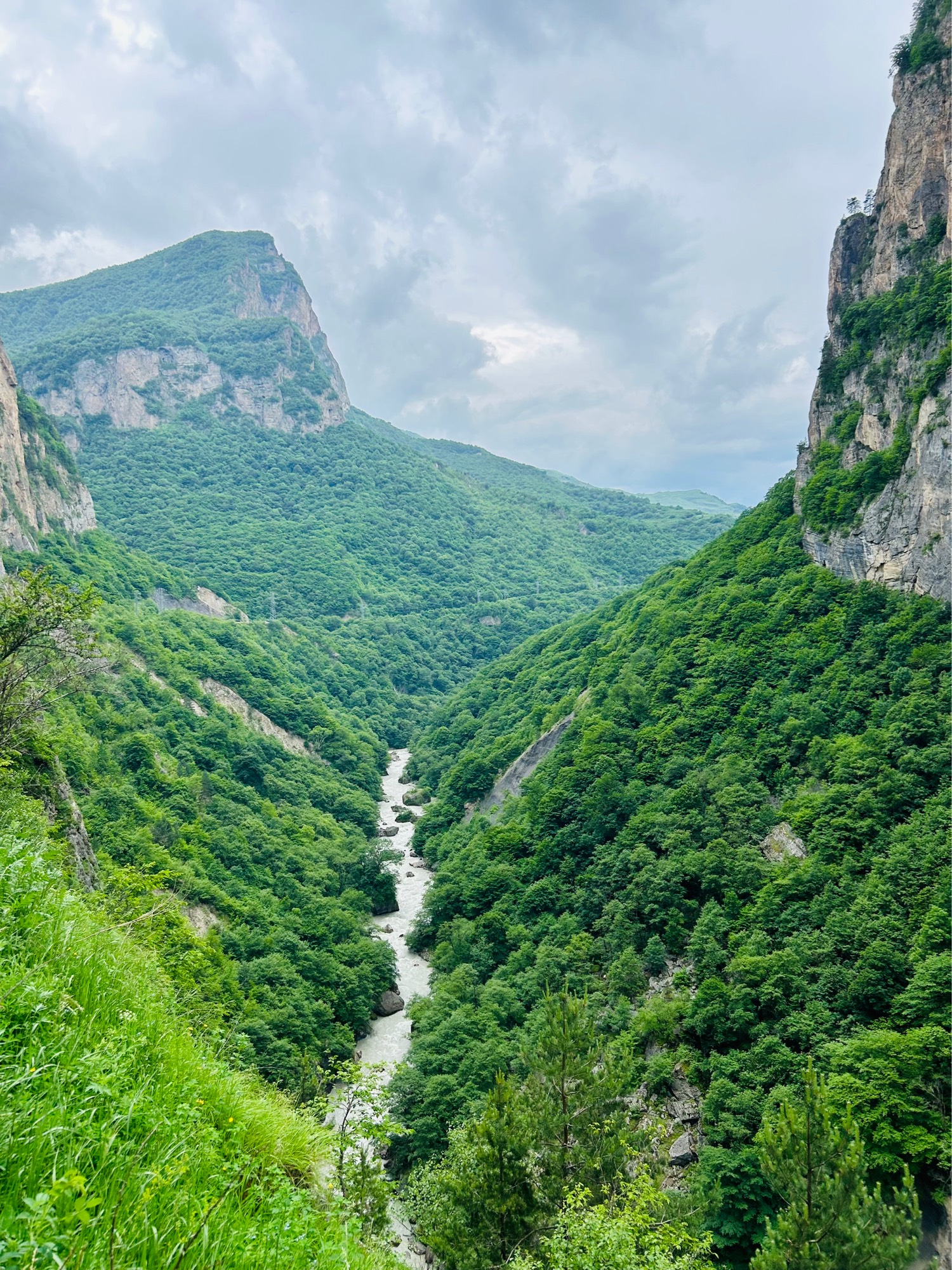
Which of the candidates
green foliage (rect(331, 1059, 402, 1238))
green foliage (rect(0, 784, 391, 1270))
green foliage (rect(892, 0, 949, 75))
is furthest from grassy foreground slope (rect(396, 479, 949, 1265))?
green foliage (rect(892, 0, 949, 75))

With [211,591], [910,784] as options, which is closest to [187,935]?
[910,784]

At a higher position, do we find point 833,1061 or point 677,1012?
point 833,1061

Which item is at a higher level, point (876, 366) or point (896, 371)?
point (876, 366)

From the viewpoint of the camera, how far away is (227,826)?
48.9 m

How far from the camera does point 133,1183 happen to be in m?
3.88

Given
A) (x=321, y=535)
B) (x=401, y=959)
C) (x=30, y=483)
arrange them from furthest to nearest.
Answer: (x=321, y=535)
(x=30, y=483)
(x=401, y=959)

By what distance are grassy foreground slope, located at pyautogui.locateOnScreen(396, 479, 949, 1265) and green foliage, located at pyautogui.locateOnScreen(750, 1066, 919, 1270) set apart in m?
6.00

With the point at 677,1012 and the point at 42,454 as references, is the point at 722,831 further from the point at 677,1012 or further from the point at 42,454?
the point at 42,454

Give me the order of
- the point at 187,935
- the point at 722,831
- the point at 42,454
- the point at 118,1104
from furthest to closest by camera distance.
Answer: the point at 42,454 < the point at 722,831 < the point at 187,935 < the point at 118,1104

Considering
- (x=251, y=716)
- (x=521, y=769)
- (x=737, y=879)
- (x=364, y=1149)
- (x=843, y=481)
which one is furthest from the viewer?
(x=251, y=716)

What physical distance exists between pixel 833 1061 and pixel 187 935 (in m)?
22.3

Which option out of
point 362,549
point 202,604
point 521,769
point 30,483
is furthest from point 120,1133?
point 362,549

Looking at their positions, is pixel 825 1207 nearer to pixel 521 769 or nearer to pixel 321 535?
pixel 521 769

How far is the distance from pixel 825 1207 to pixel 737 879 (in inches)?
840
